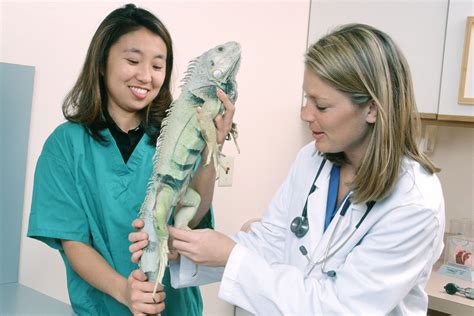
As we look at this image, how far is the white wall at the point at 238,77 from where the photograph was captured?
168cm

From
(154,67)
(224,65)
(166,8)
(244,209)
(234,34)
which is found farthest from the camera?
(244,209)

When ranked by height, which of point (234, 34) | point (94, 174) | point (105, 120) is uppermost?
point (234, 34)

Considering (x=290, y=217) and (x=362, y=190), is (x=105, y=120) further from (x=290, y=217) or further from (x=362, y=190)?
(x=362, y=190)

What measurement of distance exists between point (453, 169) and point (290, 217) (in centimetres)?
157

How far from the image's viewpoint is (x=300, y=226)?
1.31 metres

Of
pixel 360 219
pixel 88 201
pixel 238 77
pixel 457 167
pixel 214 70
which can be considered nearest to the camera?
pixel 214 70

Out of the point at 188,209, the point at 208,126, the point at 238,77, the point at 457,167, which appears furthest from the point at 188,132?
the point at 457,167

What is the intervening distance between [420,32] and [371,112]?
1.48 m

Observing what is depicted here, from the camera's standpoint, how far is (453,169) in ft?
8.66

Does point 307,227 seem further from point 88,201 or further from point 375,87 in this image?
point 88,201

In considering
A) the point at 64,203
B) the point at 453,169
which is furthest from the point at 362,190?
the point at 453,169

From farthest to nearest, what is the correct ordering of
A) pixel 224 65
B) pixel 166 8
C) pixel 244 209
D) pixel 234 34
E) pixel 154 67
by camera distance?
pixel 244 209
pixel 234 34
pixel 166 8
pixel 154 67
pixel 224 65

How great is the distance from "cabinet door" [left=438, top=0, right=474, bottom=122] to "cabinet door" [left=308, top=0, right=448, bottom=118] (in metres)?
A: 0.03

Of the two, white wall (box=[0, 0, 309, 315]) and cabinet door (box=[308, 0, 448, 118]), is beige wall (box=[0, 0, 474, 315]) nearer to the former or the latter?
white wall (box=[0, 0, 309, 315])
